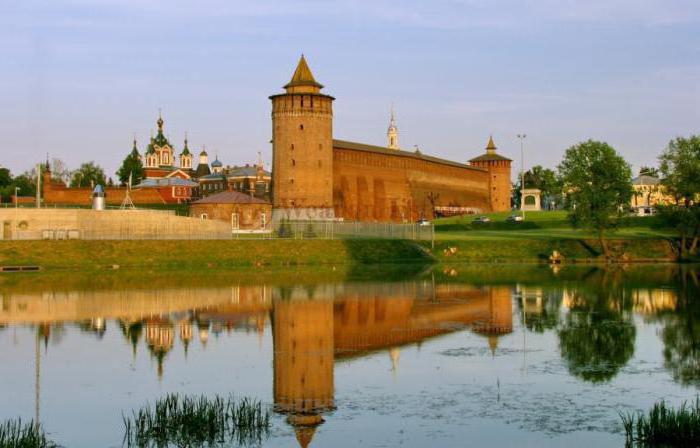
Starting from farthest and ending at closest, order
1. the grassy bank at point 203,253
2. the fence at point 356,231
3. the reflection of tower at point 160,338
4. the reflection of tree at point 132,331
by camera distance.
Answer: the fence at point 356,231, the grassy bank at point 203,253, the reflection of tree at point 132,331, the reflection of tower at point 160,338

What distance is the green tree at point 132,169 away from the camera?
366ft

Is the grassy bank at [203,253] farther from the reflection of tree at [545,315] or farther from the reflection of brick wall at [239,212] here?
the reflection of tree at [545,315]

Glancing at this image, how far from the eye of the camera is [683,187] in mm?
49156

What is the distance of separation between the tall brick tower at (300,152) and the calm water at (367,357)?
36369mm

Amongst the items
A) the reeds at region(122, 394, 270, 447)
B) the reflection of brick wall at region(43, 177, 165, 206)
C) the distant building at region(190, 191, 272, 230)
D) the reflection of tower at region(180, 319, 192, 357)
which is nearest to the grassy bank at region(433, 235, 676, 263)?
the distant building at region(190, 191, 272, 230)

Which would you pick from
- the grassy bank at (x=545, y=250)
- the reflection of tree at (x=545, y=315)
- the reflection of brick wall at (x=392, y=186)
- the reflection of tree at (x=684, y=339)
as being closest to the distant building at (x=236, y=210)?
the reflection of brick wall at (x=392, y=186)

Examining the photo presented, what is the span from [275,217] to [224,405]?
55029 millimetres

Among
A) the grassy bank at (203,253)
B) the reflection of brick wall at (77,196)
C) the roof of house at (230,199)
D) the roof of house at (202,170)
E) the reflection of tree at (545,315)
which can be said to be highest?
the roof of house at (202,170)

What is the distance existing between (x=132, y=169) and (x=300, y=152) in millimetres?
48498

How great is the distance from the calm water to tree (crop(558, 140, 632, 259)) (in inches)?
647

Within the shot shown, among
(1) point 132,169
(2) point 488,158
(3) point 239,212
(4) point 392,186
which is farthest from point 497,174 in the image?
(3) point 239,212

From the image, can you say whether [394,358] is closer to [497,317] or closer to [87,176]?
[497,317]

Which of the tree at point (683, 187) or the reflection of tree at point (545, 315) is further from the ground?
the tree at point (683, 187)

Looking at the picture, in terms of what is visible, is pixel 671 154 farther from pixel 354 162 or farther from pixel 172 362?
pixel 172 362
